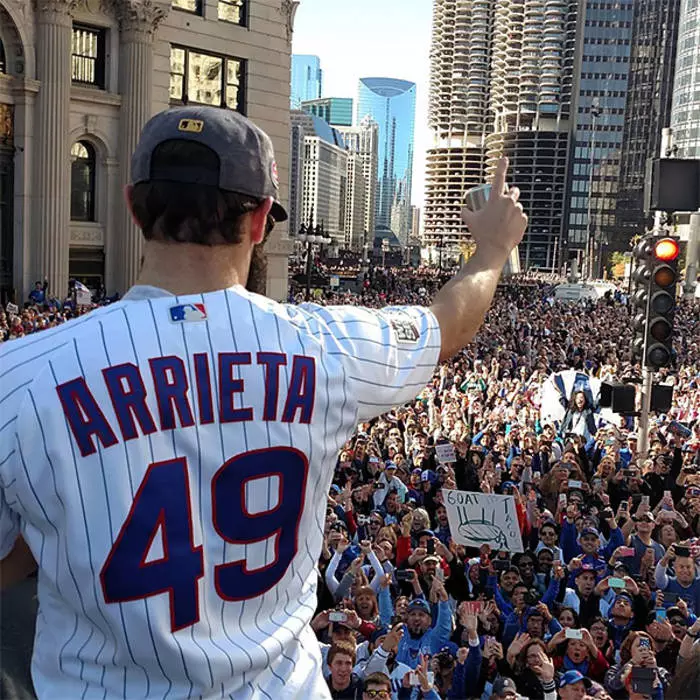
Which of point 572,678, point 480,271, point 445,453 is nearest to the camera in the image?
point 480,271

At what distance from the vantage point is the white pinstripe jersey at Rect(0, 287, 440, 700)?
5.56 ft

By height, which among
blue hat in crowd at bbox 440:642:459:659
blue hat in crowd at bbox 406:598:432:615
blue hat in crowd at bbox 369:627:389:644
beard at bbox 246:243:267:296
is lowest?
blue hat in crowd at bbox 440:642:459:659

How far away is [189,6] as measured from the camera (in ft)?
113

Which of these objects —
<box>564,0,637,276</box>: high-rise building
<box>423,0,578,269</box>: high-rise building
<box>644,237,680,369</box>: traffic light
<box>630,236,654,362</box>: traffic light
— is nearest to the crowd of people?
<box>644,237,680,369</box>: traffic light

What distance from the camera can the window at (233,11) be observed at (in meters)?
35.6

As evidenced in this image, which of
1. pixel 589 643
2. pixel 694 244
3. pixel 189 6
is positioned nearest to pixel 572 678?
pixel 589 643

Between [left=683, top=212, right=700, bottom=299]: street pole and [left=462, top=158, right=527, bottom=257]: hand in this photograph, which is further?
[left=683, top=212, right=700, bottom=299]: street pole

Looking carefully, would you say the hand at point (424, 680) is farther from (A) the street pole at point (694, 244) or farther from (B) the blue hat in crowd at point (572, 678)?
(A) the street pole at point (694, 244)

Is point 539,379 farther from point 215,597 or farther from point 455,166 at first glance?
point 455,166

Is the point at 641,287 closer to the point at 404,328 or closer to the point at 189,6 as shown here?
the point at 404,328

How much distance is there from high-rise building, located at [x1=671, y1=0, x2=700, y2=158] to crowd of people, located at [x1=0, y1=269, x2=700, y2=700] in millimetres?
106111

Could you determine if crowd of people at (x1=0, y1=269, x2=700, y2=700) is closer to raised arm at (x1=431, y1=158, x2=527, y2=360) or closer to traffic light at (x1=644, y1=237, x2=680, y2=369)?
raised arm at (x1=431, y1=158, x2=527, y2=360)

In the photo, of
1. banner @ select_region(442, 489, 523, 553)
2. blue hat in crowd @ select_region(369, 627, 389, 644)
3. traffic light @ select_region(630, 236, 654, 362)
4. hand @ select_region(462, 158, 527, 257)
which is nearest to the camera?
hand @ select_region(462, 158, 527, 257)

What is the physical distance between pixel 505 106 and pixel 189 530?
189 meters
